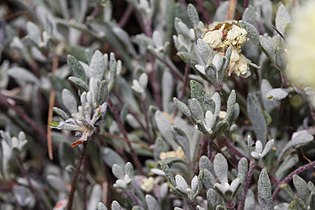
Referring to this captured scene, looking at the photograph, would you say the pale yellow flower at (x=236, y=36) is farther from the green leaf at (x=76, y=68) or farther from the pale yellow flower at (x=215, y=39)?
the green leaf at (x=76, y=68)

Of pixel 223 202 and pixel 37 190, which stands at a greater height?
pixel 223 202

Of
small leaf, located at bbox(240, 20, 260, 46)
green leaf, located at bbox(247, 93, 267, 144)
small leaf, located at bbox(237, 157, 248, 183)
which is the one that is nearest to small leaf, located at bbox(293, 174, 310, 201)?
small leaf, located at bbox(237, 157, 248, 183)

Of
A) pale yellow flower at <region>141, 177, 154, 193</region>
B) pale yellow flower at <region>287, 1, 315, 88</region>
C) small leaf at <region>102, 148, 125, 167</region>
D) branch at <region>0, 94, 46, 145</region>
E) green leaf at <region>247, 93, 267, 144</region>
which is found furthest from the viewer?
branch at <region>0, 94, 46, 145</region>

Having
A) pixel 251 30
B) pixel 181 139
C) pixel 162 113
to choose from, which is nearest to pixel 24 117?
pixel 162 113

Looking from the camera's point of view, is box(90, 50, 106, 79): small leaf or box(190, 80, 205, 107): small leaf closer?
box(190, 80, 205, 107): small leaf

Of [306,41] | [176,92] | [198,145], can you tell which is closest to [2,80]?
[176,92]

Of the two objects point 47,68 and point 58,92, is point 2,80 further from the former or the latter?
point 58,92

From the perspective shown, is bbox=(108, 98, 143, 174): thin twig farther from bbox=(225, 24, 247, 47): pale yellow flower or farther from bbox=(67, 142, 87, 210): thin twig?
bbox=(225, 24, 247, 47): pale yellow flower

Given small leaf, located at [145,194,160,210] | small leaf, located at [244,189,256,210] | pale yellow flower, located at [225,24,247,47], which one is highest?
pale yellow flower, located at [225,24,247,47]
